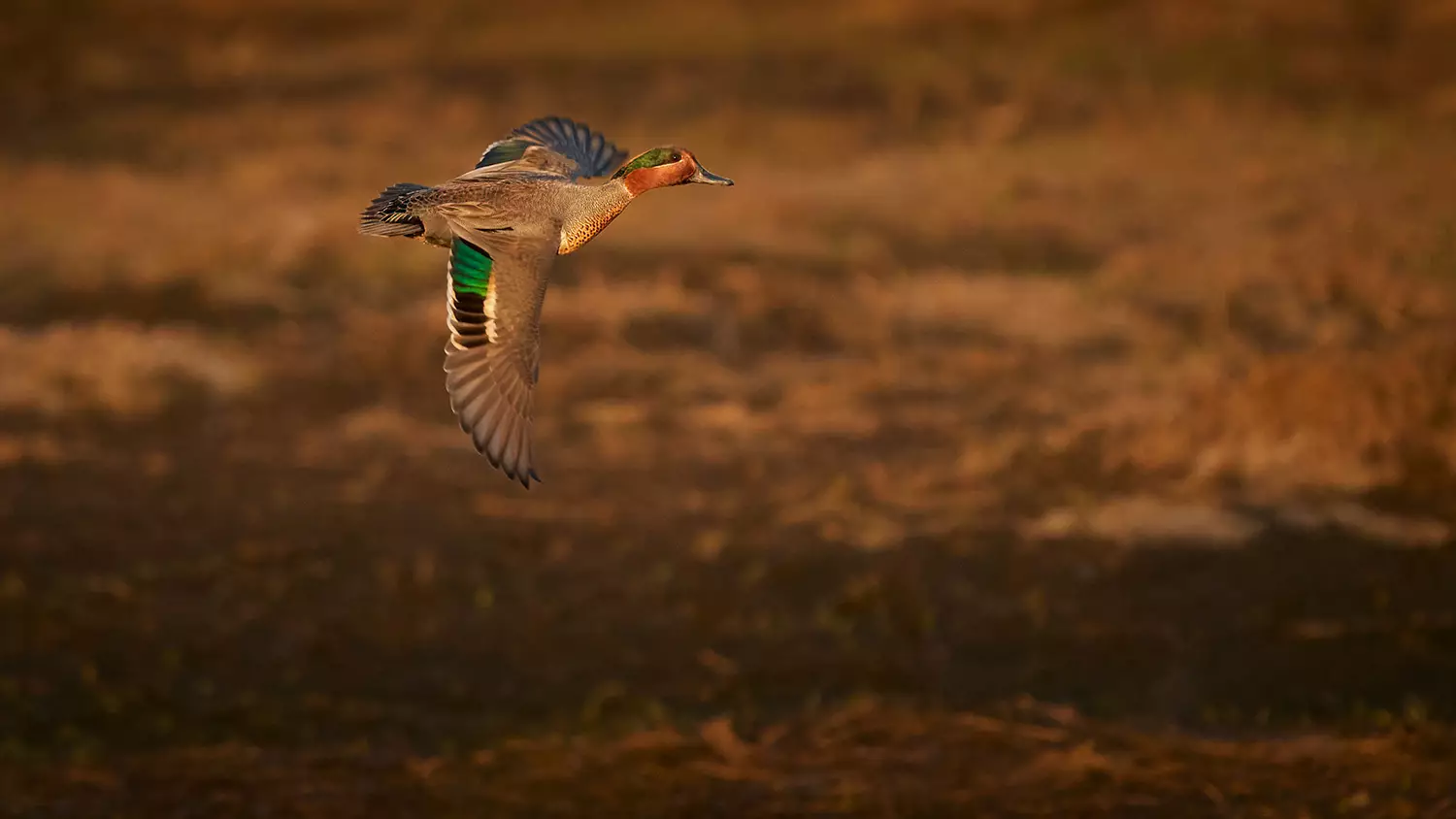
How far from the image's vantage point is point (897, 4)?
68.1ft

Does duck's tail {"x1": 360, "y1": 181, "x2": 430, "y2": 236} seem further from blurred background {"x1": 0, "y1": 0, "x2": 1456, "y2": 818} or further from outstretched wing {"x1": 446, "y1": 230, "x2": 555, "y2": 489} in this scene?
blurred background {"x1": 0, "y1": 0, "x2": 1456, "y2": 818}

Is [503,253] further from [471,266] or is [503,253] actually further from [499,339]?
[499,339]

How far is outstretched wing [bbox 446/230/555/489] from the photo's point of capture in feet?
17.4

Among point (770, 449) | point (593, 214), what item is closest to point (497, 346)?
point (593, 214)

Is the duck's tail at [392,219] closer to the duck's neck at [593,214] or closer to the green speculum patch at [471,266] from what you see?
the green speculum patch at [471,266]

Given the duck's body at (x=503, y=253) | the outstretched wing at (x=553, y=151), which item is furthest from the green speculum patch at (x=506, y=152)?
the duck's body at (x=503, y=253)

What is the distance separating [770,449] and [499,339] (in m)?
6.13

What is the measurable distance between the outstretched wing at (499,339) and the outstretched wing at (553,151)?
2.02 feet

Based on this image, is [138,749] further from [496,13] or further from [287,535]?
[496,13]

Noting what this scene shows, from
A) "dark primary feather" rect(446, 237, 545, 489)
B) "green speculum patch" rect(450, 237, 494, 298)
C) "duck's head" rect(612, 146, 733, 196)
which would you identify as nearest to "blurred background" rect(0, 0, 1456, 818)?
"dark primary feather" rect(446, 237, 545, 489)

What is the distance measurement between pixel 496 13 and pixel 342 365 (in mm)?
9399

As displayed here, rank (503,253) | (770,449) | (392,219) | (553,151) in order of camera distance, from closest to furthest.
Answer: (503,253) → (392,219) → (553,151) → (770,449)

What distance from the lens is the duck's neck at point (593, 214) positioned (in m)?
5.40

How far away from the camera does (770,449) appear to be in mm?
11453
